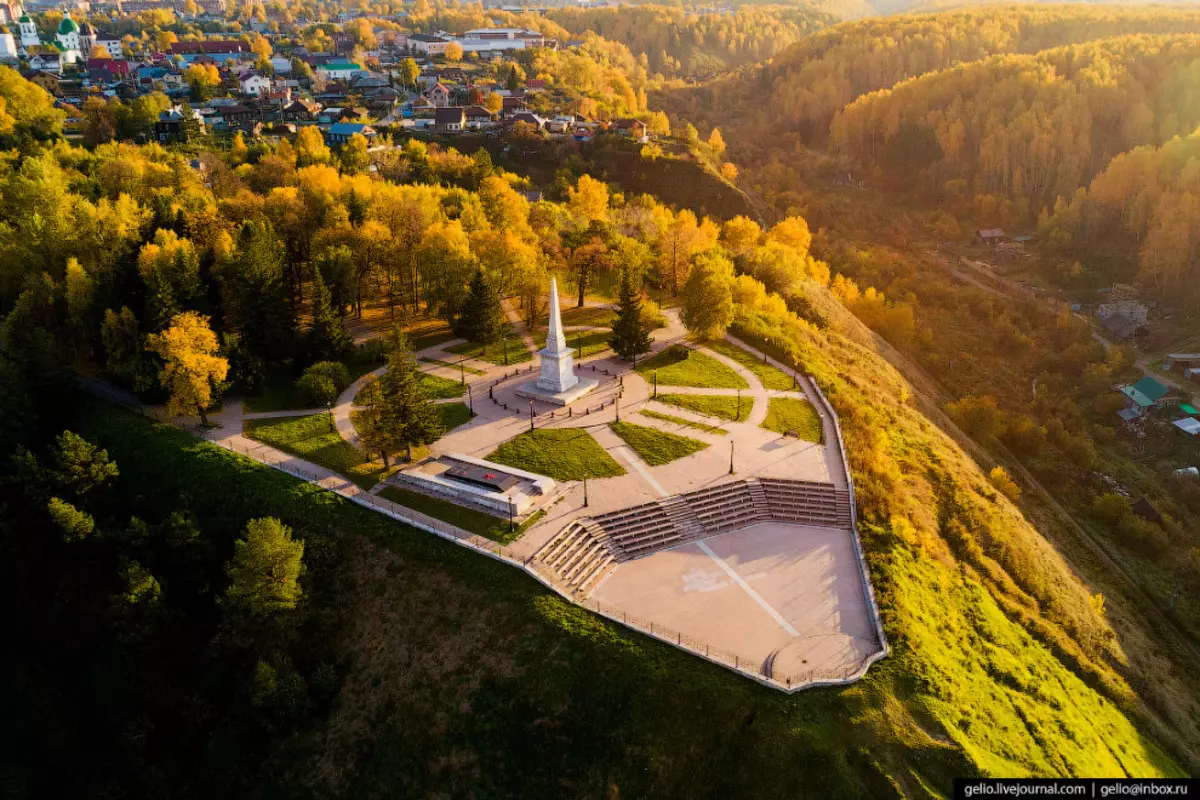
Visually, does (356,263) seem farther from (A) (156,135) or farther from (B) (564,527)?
(A) (156,135)

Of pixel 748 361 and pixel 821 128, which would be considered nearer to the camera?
pixel 748 361

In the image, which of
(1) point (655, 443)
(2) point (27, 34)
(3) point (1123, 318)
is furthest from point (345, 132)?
(2) point (27, 34)

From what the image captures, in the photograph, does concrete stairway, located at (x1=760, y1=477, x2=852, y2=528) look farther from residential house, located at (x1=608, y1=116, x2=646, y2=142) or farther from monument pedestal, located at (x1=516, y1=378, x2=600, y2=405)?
residential house, located at (x1=608, y1=116, x2=646, y2=142)

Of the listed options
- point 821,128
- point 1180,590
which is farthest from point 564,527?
point 821,128

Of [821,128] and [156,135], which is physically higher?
[156,135]

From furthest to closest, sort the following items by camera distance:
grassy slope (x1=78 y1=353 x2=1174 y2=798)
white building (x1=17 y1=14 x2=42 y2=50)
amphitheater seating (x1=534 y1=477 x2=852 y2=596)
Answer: white building (x1=17 y1=14 x2=42 y2=50) → amphitheater seating (x1=534 y1=477 x2=852 y2=596) → grassy slope (x1=78 y1=353 x2=1174 y2=798)

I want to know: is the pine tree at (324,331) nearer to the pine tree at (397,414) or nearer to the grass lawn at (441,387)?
the grass lawn at (441,387)

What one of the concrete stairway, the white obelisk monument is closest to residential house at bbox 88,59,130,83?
the white obelisk monument
